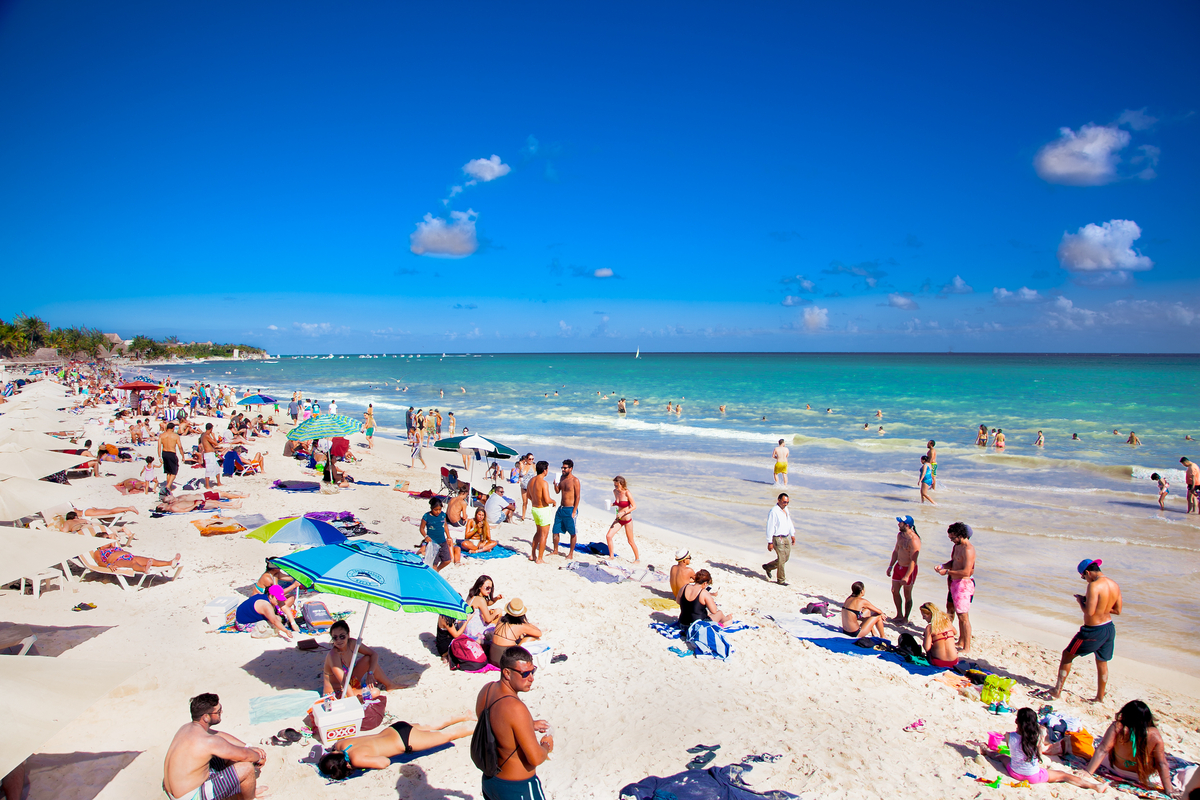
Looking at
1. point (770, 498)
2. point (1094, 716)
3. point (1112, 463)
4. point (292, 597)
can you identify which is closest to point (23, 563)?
point (292, 597)

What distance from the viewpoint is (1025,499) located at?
1702 centimetres

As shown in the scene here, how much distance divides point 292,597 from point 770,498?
12277 mm

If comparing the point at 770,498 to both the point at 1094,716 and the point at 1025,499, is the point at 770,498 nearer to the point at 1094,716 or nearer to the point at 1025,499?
the point at 1025,499

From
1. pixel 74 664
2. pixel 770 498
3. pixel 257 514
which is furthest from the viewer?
pixel 770 498

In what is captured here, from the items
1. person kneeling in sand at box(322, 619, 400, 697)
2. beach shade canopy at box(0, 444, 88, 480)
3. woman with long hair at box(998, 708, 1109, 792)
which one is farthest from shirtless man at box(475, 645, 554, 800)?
beach shade canopy at box(0, 444, 88, 480)

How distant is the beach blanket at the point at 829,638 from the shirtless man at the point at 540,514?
151 inches

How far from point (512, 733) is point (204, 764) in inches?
103

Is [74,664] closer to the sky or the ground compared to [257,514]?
closer to the sky

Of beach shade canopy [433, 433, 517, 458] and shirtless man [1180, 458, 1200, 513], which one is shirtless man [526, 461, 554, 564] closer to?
beach shade canopy [433, 433, 517, 458]

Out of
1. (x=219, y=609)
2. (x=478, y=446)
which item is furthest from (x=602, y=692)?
(x=478, y=446)

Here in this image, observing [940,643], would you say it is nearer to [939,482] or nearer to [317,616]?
[317,616]

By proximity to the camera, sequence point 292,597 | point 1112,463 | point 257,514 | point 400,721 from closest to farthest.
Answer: point 400,721, point 292,597, point 257,514, point 1112,463

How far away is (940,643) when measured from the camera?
7113 mm

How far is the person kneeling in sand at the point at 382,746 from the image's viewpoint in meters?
4.98
